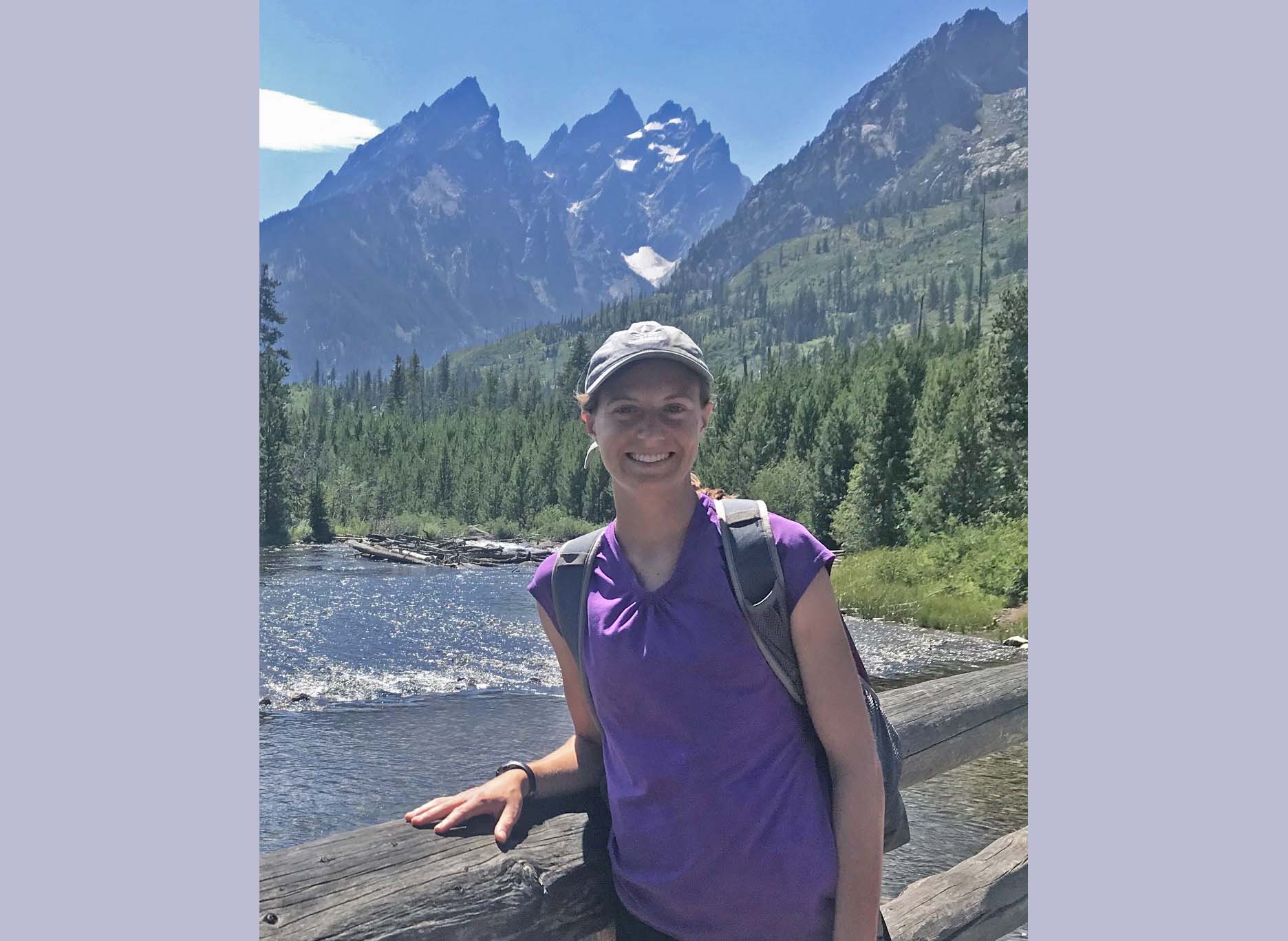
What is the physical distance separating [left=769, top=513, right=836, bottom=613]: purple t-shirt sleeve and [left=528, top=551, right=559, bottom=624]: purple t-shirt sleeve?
0.32 metres

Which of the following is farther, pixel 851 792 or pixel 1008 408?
pixel 1008 408

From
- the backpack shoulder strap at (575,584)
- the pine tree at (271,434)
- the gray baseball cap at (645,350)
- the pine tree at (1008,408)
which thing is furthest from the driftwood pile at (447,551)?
the gray baseball cap at (645,350)

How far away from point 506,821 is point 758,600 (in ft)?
1.51

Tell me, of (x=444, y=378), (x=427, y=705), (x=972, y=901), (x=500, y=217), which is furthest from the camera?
(x=500, y=217)

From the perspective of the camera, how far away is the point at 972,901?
198cm

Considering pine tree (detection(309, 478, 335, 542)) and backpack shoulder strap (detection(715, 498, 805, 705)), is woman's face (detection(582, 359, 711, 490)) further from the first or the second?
pine tree (detection(309, 478, 335, 542))

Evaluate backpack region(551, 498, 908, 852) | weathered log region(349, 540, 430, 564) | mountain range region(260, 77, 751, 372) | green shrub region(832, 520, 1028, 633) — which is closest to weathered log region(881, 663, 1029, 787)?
backpack region(551, 498, 908, 852)

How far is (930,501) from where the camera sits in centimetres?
2072

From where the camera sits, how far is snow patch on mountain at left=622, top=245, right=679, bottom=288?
11244cm

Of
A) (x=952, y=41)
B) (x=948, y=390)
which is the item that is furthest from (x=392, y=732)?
(x=952, y=41)

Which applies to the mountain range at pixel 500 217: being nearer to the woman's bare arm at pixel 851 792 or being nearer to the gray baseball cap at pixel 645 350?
the gray baseball cap at pixel 645 350

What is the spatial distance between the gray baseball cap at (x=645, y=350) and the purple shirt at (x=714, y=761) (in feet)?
0.56

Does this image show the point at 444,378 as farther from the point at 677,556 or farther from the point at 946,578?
the point at 677,556

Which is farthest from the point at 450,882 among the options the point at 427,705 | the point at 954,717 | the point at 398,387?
the point at 398,387
